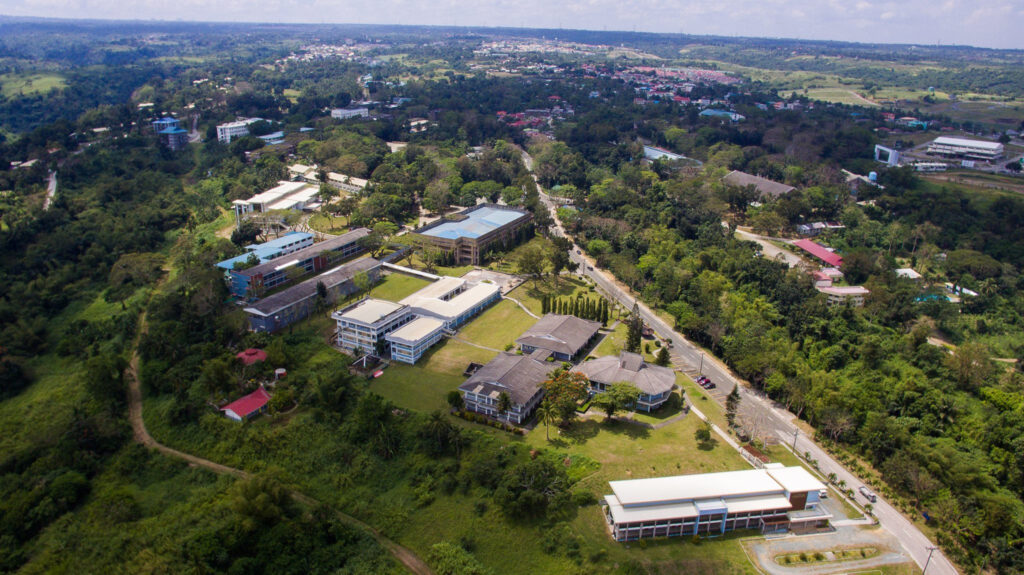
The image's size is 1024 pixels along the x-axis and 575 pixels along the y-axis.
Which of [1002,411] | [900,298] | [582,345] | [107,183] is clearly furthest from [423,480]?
[107,183]

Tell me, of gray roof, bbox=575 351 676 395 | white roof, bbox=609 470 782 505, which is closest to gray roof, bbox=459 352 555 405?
gray roof, bbox=575 351 676 395

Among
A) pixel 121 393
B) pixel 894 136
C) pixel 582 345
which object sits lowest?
pixel 121 393

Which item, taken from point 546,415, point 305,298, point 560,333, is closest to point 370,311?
point 305,298

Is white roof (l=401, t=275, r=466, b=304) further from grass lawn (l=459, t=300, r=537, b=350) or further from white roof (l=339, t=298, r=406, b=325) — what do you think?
grass lawn (l=459, t=300, r=537, b=350)

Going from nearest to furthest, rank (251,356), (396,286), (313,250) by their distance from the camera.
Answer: (251,356), (396,286), (313,250)

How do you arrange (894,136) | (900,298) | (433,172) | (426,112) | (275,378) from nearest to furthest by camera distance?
(275,378), (900,298), (433,172), (894,136), (426,112)

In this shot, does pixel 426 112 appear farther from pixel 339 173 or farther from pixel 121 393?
pixel 121 393

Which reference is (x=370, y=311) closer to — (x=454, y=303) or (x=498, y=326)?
(x=454, y=303)
